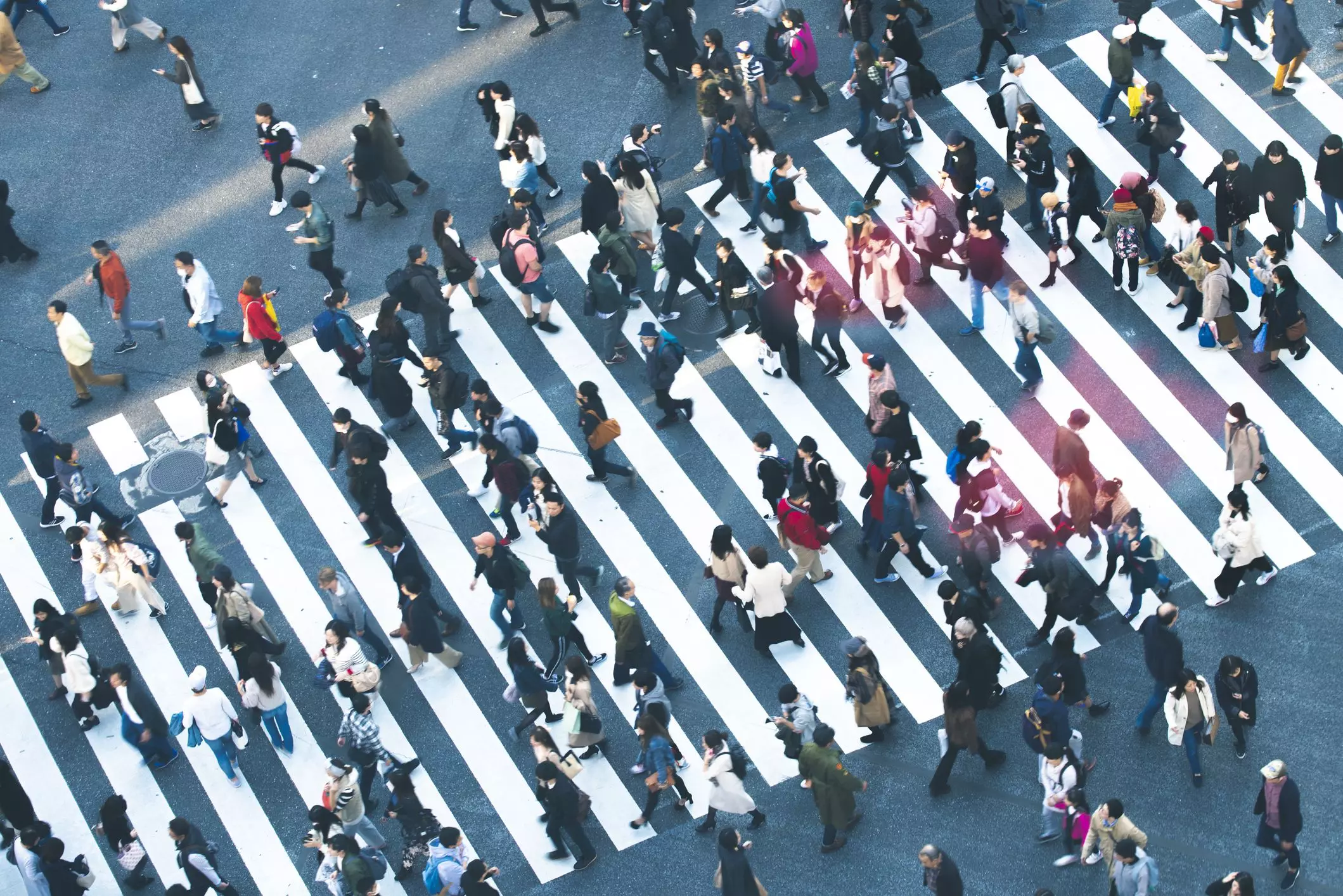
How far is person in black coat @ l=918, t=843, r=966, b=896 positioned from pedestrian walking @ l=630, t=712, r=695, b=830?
2683 millimetres

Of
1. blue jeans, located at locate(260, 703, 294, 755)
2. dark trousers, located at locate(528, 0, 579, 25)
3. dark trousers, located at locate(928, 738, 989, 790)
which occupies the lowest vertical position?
dark trousers, located at locate(928, 738, 989, 790)

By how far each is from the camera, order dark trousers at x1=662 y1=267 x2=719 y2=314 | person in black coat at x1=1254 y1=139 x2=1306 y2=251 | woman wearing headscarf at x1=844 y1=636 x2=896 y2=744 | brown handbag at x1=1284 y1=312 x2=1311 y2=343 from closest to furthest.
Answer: woman wearing headscarf at x1=844 y1=636 x2=896 y2=744 < brown handbag at x1=1284 y1=312 x2=1311 y2=343 < person in black coat at x1=1254 y1=139 x2=1306 y2=251 < dark trousers at x1=662 y1=267 x2=719 y2=314

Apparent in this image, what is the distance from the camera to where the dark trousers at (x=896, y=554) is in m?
21.7

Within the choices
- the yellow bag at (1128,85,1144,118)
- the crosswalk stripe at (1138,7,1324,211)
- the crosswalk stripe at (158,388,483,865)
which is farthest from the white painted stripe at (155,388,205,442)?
the crosswalk stripe at (1138,7,1324,211)

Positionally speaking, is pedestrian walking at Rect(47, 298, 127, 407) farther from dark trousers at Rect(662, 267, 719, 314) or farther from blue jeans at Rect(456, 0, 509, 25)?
Answer: blue jeans at Rect(456, 0, 509, 25)

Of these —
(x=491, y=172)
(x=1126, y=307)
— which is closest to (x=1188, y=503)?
(x=1126, y=307)

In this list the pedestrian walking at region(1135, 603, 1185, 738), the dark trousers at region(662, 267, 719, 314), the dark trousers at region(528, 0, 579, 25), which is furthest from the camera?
the dark trousers at region(528, 0, 579, 25)

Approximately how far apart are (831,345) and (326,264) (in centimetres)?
651

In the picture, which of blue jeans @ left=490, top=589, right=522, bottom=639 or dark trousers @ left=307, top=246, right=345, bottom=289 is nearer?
blue jeans @ left=490, top=589, right=522, bottom=639

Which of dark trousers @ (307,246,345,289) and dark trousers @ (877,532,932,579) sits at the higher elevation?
dark trousers @ (307,246,345,289)

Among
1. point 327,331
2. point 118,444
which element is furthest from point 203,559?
point 327,331

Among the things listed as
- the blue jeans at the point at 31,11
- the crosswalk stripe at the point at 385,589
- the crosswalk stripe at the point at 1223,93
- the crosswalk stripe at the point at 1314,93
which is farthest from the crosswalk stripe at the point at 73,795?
the crosswalk stripe at the point at 1314,93

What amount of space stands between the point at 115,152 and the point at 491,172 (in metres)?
5.51

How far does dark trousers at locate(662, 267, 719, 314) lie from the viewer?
24516mm
